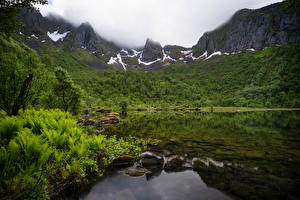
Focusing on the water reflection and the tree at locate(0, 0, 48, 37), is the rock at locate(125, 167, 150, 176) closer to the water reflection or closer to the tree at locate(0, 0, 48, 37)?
the water reflection

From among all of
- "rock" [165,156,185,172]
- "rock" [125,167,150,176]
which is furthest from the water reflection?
"rock" [165,156,185,172]

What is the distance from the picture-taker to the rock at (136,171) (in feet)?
28.3

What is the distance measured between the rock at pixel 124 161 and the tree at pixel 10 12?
1148cm

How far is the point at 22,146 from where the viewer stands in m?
4.73

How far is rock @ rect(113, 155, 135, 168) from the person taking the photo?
982 centimetres

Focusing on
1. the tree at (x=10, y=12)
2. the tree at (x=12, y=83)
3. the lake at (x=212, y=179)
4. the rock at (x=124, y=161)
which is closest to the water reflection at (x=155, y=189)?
the lake at (x=212, y=179)

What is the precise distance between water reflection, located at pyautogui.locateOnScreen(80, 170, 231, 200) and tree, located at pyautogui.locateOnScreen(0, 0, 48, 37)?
1167 centimetres

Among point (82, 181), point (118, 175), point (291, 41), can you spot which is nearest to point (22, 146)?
point (82, 181)

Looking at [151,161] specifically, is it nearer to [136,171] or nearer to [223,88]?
[136,171]

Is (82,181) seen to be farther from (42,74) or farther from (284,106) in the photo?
(284,106)

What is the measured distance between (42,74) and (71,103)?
1492 centimetres

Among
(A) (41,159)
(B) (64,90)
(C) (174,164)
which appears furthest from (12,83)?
(C) (174,164)

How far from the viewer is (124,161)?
399 inches

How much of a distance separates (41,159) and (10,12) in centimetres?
1047
